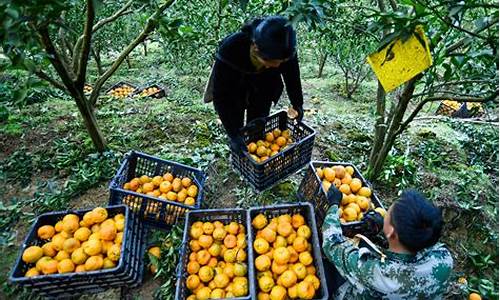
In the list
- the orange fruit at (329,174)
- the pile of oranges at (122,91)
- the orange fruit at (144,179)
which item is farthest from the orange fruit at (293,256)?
the pile of oranges at (122,91)

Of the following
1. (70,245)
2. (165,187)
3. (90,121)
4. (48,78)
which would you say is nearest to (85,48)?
(48,78)

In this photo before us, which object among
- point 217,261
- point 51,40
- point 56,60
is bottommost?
point 217,261

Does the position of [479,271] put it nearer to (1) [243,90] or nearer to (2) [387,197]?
(2) [387,197]

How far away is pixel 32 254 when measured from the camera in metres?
2.31

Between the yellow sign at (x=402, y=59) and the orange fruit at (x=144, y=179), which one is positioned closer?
the yellow sign at (x=402, y=59)

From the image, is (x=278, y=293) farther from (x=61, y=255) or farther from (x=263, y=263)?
(x=61, y=255)

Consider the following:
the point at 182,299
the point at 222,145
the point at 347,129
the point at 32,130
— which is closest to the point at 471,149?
the point at 347,129

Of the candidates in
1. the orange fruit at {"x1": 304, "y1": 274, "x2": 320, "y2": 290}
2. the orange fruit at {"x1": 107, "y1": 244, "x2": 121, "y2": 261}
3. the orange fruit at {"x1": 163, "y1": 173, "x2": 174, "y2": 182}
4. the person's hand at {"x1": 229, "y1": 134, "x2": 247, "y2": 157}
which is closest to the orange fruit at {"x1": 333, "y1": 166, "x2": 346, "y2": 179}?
the person's hand at {"x1": 229, "y1": 134, "x2": 247, "y2": 157}

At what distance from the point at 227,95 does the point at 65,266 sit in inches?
67.1

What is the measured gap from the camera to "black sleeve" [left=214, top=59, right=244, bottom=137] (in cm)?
265

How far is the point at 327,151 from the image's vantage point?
4.14 meters

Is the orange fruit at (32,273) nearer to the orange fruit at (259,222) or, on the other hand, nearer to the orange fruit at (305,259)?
the orange fruit at (259,222)

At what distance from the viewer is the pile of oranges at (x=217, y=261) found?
2303 mm

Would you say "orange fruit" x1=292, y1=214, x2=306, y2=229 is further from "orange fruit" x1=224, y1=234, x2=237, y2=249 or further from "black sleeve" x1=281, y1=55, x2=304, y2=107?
"black sleeve" x1=281, y1=55, x2=304, y2=107
